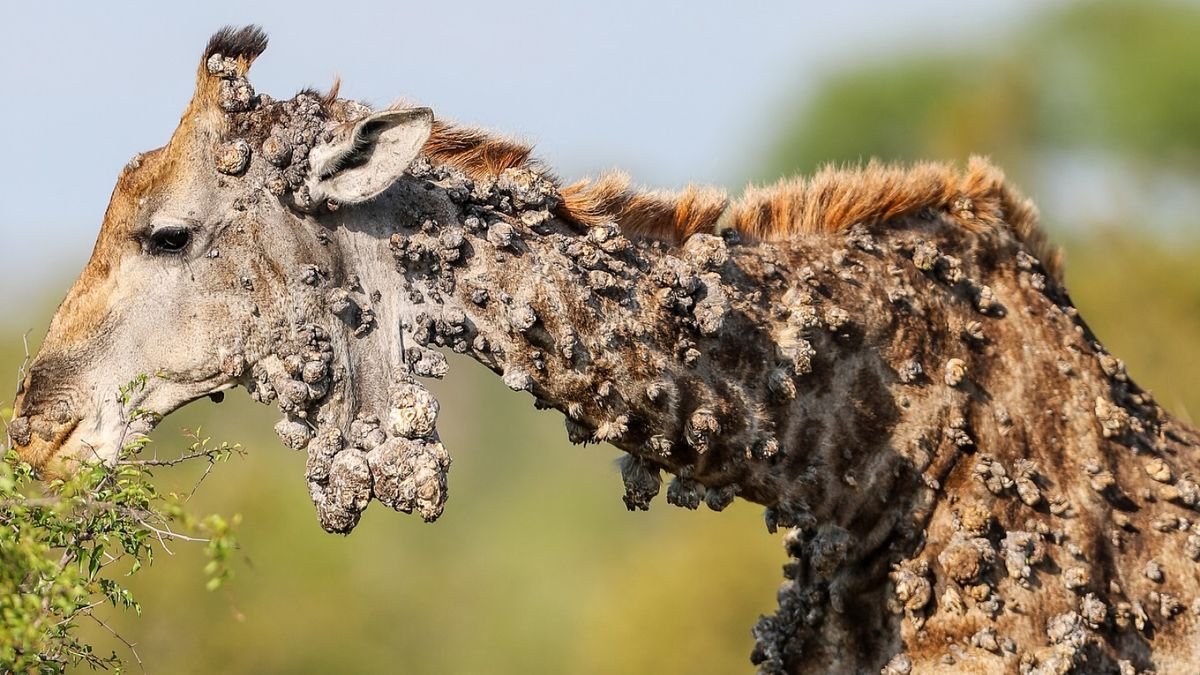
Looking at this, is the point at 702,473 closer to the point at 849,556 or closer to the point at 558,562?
the point at 849,556

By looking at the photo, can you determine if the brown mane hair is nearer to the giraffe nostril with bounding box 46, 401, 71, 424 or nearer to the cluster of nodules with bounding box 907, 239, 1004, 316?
the cluster of nodules with bounding box 907, 239, 1004, 316

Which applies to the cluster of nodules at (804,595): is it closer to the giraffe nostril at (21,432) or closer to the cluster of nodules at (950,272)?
the cluster of nodules at (950,272)

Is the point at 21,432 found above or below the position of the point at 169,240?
below

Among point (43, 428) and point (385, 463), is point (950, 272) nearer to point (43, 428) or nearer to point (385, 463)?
point (385, 463)

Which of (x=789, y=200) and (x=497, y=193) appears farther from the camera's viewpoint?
(x=789, y=200)

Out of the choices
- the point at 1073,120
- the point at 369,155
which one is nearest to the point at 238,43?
the point at 369,155

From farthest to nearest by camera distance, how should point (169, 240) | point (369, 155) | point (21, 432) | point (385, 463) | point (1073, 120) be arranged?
point (1073, 120)
point (21, 432)
point (169, 240)
point (369, 155)
point (385, 463)

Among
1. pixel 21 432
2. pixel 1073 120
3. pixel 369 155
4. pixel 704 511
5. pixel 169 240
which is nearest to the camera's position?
pixel 369 155
